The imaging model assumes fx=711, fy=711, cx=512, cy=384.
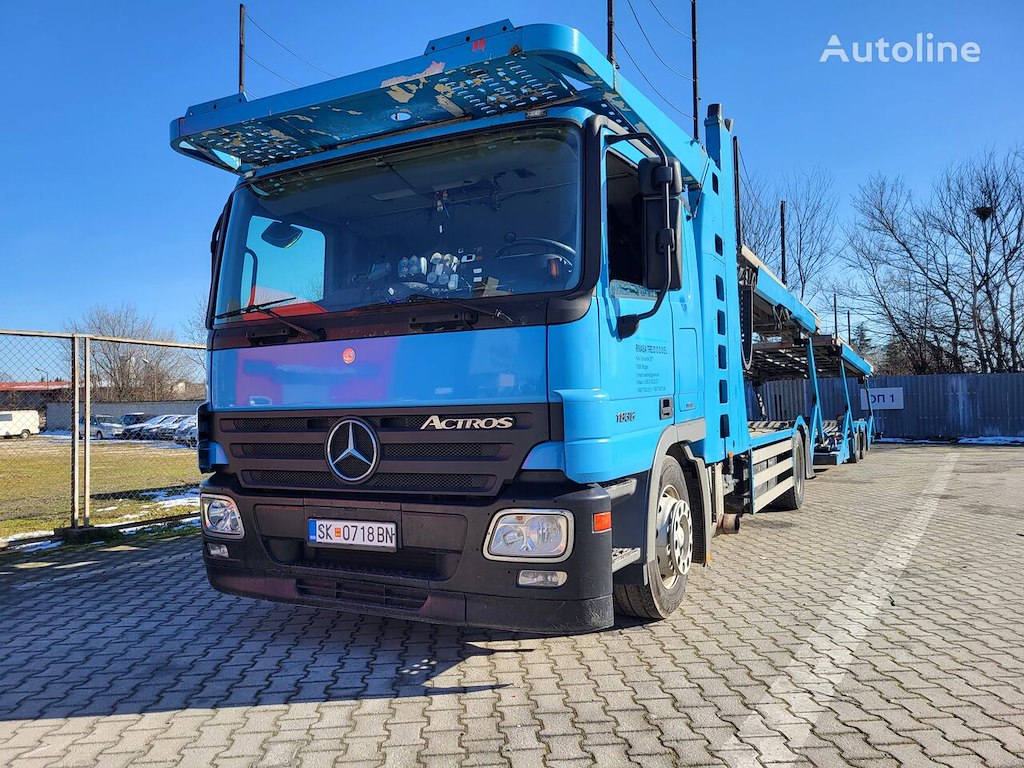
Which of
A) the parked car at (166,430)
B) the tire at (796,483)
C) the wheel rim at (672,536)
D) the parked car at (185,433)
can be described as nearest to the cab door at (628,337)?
the wheel rim at (672,536)

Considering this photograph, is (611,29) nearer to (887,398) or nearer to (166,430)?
(887,398)

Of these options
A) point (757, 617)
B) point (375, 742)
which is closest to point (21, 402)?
point (375, 742)

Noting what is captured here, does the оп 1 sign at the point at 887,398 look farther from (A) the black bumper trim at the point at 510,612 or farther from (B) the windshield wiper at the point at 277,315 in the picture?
(B) the windshield wiper at the point at 277,315

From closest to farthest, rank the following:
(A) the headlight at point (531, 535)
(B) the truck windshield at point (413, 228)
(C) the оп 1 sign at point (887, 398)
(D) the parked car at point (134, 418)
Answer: (A) the headlight at point (531, 535) < (B) the truck windshield at point (413, 228) < (C) the оп 1 sign at point (887, 398) < (D) the parked car at point (134, 418)

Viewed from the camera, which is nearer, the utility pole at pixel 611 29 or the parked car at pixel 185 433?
the utility pole at pixel 611 29

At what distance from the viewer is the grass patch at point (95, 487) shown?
8922 mm

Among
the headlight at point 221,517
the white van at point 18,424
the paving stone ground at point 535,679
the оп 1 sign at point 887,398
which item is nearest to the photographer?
the paving stone ground at point 535,679

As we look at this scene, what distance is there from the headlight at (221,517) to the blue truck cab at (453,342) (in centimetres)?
2

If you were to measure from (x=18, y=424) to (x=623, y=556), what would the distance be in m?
8.33

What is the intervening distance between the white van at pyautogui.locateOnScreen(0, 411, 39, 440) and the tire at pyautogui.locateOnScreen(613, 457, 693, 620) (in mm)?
7716

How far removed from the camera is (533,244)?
341 centimetres

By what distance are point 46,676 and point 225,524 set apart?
1.17 meters

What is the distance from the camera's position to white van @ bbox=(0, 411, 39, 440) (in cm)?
868

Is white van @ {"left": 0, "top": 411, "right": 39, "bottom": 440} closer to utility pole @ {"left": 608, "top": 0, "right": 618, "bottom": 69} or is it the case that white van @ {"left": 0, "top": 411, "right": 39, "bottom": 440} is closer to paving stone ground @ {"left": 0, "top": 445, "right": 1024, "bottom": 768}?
paving stone ground @ {"left": 0, "top": 445, "right": 1024, "bottom": 768}
